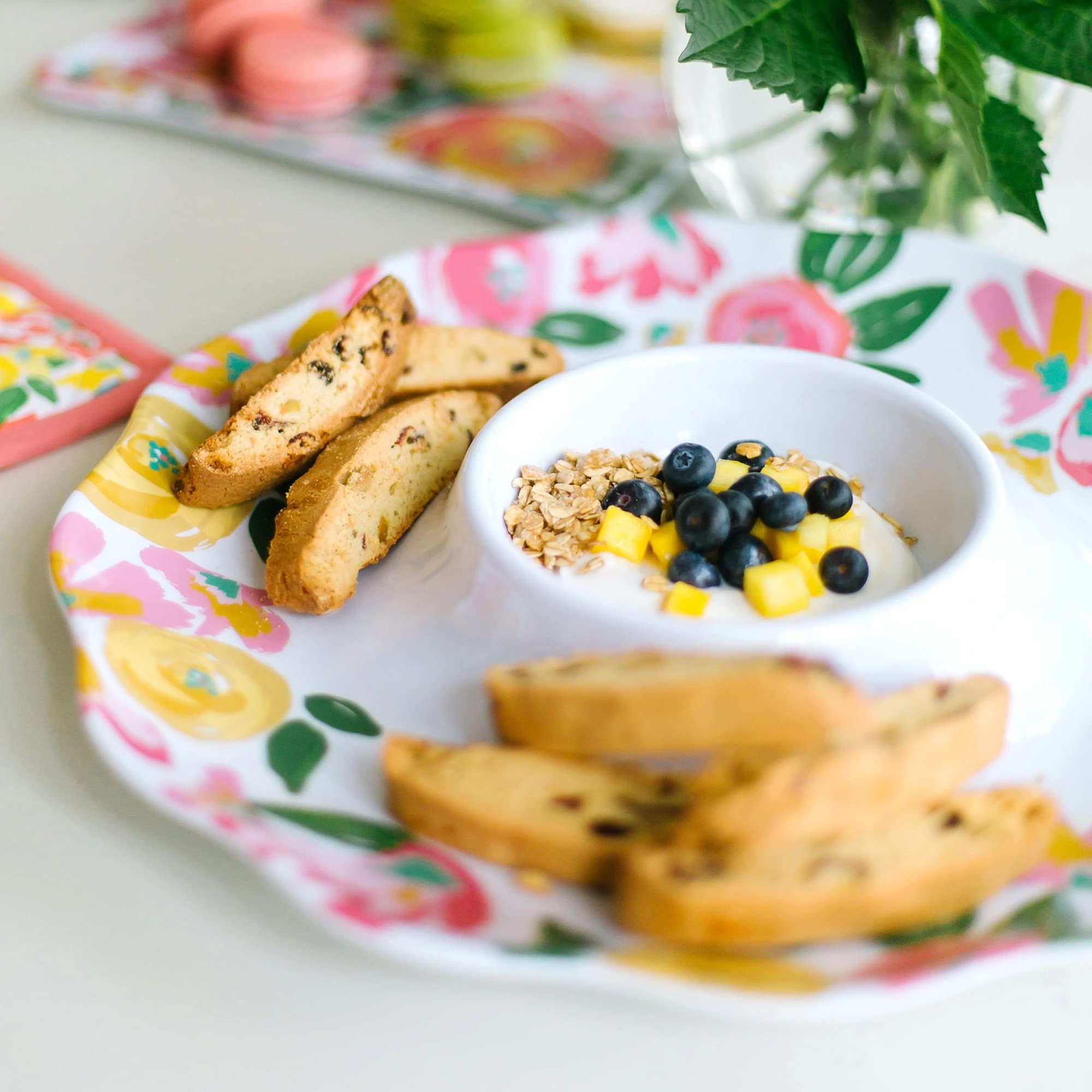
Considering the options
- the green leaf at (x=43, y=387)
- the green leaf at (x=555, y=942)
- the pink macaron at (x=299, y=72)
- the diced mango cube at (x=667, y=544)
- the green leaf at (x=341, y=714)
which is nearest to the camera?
the green leaf at (x=555, y=942)

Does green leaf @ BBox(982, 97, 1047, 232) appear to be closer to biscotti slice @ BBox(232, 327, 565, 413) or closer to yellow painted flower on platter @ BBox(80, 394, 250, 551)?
biscotti slice @ BBox(232, 327, 565, 413)

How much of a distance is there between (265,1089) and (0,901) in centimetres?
27

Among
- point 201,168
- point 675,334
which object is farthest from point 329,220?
point 675,334

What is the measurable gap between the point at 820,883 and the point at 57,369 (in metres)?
1.17

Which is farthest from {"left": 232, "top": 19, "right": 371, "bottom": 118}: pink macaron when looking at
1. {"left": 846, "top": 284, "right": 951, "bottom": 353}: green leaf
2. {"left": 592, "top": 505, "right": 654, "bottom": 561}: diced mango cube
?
{"left": 592, "top": 505, "right": 654, "bottom": 561}: diced mango cube

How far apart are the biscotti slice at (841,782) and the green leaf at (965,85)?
0.67 meters

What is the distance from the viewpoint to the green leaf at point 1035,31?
1.17 metres

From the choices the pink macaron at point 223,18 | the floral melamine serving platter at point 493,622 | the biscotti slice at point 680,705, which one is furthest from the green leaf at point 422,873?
the pink macaron at point 223,18

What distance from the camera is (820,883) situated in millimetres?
753

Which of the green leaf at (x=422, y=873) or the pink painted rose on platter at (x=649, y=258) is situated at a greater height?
the pink painted rose on platter at (x=649, y=258)

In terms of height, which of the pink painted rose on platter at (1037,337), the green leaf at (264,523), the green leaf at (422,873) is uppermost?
the pink painted rose on platter at (1037,337)

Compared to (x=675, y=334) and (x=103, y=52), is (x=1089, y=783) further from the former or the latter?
(x=103, y=52)

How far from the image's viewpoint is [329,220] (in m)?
1.92

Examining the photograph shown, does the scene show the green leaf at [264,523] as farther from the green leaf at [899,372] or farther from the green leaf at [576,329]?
the green leaf at [899,372]
